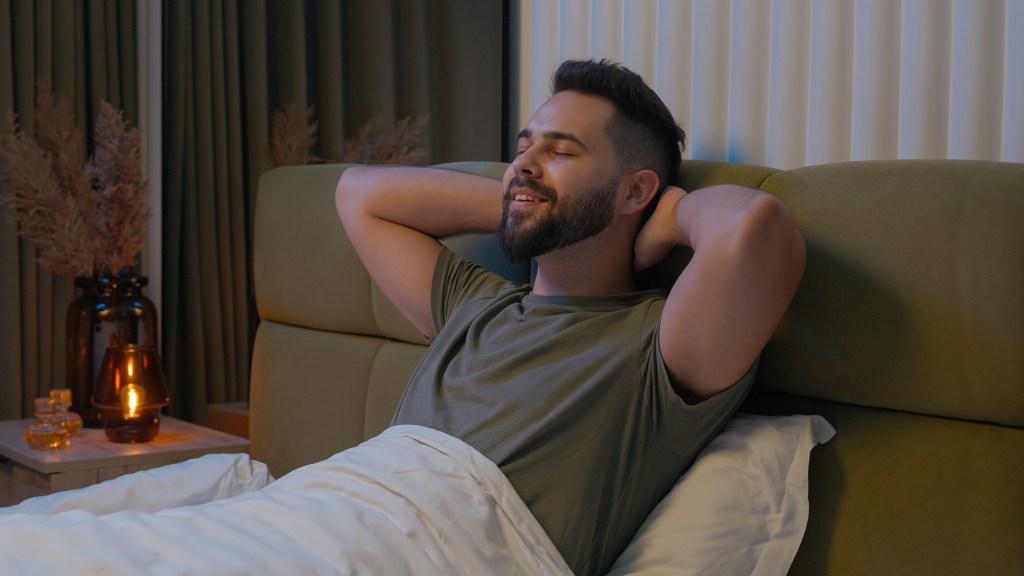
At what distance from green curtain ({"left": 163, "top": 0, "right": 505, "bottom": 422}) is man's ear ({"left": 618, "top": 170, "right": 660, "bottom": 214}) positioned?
5.01ft

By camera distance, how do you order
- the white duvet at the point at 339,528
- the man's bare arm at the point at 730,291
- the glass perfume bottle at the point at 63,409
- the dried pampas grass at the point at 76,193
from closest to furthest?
the white duvet at the point at 339,528
the man's bare arm at the point at 730,291
the glass perfume bottle at the point at 63,409
the dried pampas grass at the point at 76,193

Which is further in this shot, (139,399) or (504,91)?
(504,91)

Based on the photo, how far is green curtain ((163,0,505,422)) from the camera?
281 cm

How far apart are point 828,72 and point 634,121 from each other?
634mm

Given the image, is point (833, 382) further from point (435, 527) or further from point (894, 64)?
point (894, 64)

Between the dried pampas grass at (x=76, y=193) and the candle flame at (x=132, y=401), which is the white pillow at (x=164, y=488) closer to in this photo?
the candle flame at (x=132, y=401)

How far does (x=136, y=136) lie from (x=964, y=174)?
6.55 ft

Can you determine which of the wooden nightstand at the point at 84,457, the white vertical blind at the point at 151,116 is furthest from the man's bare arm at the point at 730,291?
the white vertical blind at the point at 151,116

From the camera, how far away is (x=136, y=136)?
2.44 metres

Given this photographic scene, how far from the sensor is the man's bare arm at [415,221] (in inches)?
67.1

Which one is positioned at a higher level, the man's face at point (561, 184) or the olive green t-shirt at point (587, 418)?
the man's face at point (561, 184)

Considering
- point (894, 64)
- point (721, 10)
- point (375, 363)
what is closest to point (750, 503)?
point (375, 363)

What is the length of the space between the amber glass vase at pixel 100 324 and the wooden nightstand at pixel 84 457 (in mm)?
141

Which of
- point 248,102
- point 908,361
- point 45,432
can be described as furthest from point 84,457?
point 908,361
